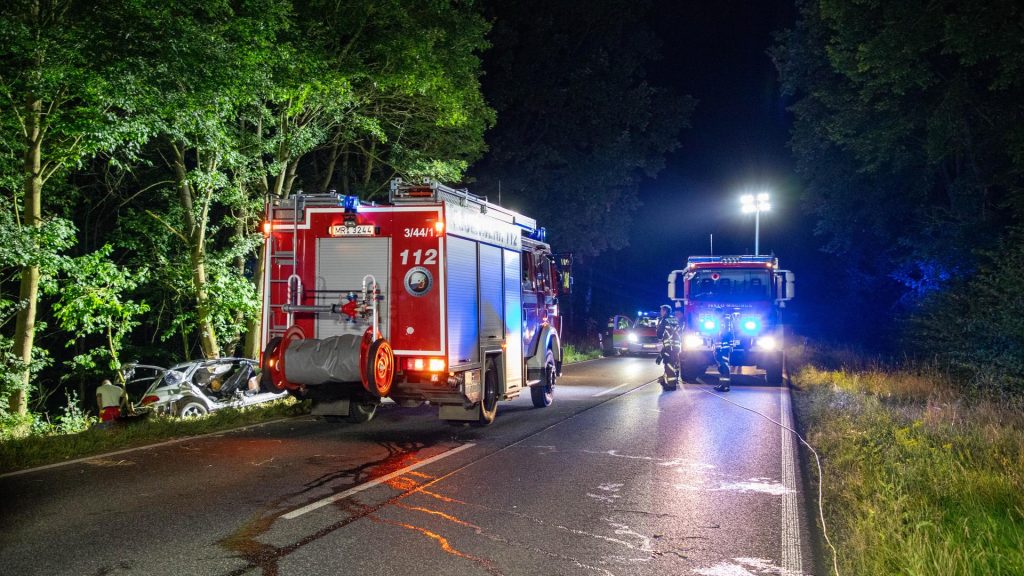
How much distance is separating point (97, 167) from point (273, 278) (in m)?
13.2

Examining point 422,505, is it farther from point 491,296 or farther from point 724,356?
point 724,356

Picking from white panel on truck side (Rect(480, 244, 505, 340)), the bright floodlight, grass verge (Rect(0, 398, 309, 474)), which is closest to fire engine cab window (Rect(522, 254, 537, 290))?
white panel on truck side (Rect(480, 244, 505, 340))

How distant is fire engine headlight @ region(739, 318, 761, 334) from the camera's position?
1781 cm

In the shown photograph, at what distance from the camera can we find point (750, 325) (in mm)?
17859

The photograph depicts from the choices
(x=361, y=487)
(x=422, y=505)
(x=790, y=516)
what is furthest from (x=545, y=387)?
(x=790, y=516)

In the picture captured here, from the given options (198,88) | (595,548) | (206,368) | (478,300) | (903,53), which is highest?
(903,53)

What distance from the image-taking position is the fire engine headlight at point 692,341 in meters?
17.8

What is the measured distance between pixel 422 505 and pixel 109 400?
8728 millimetres

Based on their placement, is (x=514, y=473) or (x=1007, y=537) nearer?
(x=1007, y=537)

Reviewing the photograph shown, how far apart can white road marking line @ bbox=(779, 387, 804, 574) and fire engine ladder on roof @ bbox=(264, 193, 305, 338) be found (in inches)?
263

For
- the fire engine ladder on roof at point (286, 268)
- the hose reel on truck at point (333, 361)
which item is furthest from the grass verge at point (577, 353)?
the hose reel on truck at point (333, 361)

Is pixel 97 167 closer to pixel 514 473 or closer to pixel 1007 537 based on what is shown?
pixel 514 473

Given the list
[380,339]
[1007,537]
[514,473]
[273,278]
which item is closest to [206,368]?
[273,278]

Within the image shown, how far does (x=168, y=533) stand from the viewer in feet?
19.2
